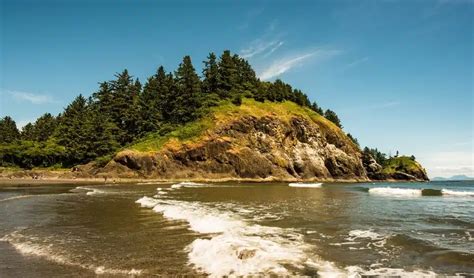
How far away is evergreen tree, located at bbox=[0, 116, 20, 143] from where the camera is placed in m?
100

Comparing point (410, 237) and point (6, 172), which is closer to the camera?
point (410, 237)

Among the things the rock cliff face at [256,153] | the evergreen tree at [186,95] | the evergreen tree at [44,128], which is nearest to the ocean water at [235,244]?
the rock cliff face at [256,153]

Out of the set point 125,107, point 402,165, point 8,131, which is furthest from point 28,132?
point 402,165

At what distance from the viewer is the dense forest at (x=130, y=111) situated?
7981 centimetres

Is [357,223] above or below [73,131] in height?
below

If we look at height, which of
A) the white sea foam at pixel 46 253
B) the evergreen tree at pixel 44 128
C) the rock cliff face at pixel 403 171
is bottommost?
the white sea foam at pixel 46 253

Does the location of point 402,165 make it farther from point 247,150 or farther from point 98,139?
point 98,139

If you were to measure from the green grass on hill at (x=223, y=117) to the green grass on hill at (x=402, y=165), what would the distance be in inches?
1664

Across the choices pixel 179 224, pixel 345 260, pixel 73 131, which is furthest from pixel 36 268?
pixel 73 131

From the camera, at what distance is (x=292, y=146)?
8900cm

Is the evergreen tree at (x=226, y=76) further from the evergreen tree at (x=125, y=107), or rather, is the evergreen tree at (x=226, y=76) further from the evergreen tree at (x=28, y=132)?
the evergreen tree at (x=28, y=132)

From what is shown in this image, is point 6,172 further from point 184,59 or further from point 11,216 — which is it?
point 11,216

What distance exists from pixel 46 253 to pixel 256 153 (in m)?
68.4

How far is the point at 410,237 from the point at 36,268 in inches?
506
